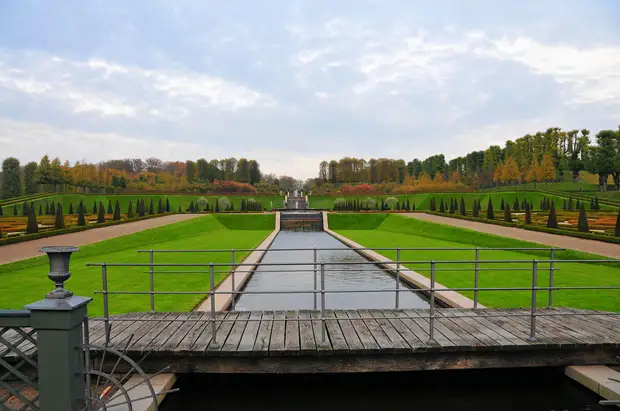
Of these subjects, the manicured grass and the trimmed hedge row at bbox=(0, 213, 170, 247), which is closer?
the trimmed hedge row at bbox=(0, 213, 170, 247)

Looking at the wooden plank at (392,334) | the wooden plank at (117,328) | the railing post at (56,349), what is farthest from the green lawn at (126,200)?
the railing post at (56,349)

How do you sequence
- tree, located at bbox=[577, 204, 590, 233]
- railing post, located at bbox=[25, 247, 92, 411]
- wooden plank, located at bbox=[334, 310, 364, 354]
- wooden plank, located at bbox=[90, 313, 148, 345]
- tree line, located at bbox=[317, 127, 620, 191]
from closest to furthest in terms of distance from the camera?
railing post, located at bbox=[25, 247, 92, 411] < wooden plank, located at bbox=[334, 310, 364, 354] < wooden plank, located at bbox=[90, 313, 148, 345] < tree, located at bbox=[577, 204, 590, 233] < tree line, located at bbox=[317, 127, 620, 191]

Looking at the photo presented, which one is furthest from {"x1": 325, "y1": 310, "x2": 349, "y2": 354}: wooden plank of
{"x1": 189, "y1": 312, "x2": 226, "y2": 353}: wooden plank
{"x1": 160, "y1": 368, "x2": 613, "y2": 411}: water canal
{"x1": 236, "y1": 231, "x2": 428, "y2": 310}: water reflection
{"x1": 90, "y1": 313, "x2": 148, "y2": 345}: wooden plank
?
{"x1": 90, "y1": 313, "x2": 148, "y2": 345}: wooden plank

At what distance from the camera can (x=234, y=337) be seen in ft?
19.9

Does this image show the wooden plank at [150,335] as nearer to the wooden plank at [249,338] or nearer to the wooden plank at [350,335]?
the wooden plank at [249,338]

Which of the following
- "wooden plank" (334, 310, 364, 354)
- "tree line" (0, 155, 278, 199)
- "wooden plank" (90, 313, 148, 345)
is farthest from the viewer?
"tree line" (0, 155, 278, 199)

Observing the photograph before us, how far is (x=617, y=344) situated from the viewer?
578cm

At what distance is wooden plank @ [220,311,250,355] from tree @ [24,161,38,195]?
5356 cm

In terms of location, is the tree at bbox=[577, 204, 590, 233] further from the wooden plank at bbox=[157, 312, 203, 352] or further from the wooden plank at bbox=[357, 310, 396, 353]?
the wooden plank at bbox=[157, 312, 203, 352]

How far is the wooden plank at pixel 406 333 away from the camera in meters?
5.56

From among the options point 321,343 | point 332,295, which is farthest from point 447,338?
point 332,295

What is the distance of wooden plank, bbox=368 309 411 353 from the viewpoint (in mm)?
5545

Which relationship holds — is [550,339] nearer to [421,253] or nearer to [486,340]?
[486,340]

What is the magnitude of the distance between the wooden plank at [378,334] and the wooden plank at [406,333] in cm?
28
